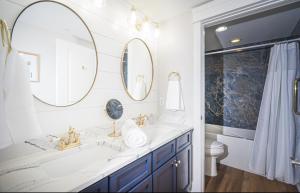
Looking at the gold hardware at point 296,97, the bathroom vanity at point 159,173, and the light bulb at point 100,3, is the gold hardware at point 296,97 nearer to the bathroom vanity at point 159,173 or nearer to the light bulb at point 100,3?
the bathroom vanity at point 159,173

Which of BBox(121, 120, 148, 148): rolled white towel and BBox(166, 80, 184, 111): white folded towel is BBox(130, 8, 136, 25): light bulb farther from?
BBox(121, 120, 148, 148): rolled white towel

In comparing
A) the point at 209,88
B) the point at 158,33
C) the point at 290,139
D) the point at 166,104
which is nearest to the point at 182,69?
the point at 166,104

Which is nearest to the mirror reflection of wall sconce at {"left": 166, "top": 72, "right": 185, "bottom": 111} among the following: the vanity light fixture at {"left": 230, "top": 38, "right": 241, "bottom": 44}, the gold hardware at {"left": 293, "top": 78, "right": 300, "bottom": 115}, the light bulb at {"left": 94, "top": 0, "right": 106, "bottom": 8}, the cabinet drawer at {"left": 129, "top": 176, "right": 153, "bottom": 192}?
the cabinet drawer at {"left": 129, "top": 176, "right": 153, "bottom": 192}

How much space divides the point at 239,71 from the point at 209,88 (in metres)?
0.53

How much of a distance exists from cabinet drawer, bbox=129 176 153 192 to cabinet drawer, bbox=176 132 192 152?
1.44 feet

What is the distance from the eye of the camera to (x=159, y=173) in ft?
3.71

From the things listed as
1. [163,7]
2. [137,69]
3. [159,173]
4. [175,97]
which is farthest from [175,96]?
[163,7]

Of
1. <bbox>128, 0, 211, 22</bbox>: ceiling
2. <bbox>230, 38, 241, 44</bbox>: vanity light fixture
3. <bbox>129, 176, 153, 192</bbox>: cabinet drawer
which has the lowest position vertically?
<bbox>129, 176, 153, 192</bbox>: cabinet drawer

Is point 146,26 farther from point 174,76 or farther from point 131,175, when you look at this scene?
point 131,175

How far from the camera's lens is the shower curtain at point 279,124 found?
171 centimetres

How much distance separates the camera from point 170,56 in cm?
184

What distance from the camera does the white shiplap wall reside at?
3.18 ft

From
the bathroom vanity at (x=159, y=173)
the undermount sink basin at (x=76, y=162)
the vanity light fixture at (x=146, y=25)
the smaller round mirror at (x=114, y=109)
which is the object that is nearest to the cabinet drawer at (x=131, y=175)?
the bathroom vanity at (x=159, y=173)

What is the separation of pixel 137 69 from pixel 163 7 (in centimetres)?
73
